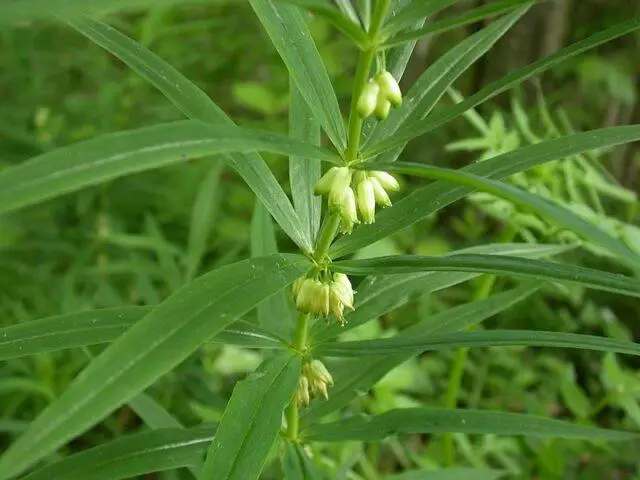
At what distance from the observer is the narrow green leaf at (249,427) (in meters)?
0.58

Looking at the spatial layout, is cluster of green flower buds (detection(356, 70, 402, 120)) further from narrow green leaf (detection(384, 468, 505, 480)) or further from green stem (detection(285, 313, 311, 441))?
narrow green leaf (detection(384, 468, 505, 480))

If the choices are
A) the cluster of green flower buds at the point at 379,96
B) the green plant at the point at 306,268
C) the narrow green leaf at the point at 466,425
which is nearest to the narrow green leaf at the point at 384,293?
the green plant at the point at 306,268

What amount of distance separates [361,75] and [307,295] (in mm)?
186

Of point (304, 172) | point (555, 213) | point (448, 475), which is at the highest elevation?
point (304, 172)

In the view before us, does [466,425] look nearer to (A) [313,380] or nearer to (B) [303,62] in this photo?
(A) [313,380]

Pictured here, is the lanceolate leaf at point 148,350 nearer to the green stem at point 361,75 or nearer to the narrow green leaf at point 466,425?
the green stem at point 361,75

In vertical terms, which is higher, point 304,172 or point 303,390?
point 304,172

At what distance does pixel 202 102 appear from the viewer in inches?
25.1

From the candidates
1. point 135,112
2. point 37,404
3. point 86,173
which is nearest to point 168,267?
point 37,404

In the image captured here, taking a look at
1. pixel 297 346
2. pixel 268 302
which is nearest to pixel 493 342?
pixel 297 346

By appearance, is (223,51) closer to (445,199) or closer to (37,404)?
(37,404)

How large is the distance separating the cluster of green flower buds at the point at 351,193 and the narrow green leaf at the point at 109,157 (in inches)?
5.3

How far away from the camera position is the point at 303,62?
2.08ft

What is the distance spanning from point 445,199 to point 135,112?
1526 millimetres
